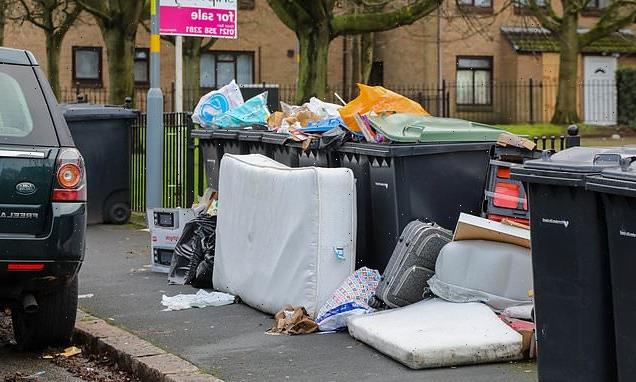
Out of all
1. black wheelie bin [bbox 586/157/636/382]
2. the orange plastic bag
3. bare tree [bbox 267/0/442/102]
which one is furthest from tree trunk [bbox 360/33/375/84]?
black wheelie bin [bbox 586/157/636/382]

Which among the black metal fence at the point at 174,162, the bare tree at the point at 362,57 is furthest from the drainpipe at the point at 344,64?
the black metal fence at the point at 174,162

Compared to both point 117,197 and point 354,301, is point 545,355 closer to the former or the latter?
point 354,301

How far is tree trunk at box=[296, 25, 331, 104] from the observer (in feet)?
70.5

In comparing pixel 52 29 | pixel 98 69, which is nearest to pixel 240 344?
pixel 52 29

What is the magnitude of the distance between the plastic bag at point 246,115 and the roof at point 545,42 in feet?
92.4

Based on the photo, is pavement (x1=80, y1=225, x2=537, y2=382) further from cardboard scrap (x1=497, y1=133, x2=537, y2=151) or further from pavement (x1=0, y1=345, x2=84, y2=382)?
cardboard scrap (x1=497, y1=133, x2=537, y2=151)

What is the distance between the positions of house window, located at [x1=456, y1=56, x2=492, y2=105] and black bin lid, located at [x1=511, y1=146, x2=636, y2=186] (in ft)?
109

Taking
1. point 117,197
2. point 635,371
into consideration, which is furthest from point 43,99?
point 117,197

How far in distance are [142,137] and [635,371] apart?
945 centimetres

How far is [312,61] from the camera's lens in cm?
2175

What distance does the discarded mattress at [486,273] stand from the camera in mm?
6660

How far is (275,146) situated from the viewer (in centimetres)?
917

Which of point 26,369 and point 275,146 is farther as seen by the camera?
point 275,146

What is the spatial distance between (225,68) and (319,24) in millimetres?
17339
